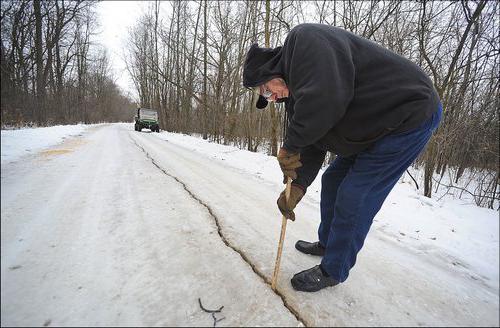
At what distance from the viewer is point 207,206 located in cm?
254

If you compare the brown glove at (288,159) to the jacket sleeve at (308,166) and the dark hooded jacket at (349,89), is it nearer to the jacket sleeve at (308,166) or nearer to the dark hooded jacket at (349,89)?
the dark hooded jacket at (349,89)

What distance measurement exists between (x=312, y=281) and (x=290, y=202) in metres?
0.47

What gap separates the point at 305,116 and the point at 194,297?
42.2 inches

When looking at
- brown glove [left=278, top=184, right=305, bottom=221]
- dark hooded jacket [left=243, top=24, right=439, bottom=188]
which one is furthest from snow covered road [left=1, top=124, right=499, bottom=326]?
dark hooded jacket [left=243, top=24, right=439, bottom=188]

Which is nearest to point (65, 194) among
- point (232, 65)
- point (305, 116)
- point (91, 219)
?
point (91, 219)

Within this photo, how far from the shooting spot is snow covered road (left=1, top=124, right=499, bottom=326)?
1.12 metres

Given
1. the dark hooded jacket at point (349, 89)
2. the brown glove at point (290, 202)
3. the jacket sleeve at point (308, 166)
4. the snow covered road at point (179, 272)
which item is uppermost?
the dark hooded jacket at point (349, 89)

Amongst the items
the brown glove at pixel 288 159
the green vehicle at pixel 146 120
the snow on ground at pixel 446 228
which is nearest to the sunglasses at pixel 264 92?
the brown glove at pixel 288 159

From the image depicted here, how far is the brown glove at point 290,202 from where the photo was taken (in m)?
1.60

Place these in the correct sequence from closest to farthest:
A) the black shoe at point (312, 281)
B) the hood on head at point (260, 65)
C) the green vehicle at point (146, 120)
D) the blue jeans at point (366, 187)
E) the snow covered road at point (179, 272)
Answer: the snow covered road at point (179, 272) → the blue jeans at point (366, 187) → the black shoe at point (312, 281) → the hood on head at point (260, 65) → the green vehicle at point (146, 120)

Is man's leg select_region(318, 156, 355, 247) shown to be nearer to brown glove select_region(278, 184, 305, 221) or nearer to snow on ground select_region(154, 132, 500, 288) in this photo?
brown glove select_region(278, 184, 305, 221)

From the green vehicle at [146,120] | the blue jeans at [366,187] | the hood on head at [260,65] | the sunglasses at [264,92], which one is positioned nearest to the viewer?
the blue jeans at [366,187]

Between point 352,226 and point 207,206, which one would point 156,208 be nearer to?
point 207,206

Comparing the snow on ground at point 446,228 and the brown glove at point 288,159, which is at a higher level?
the brown glove at point 288,159
